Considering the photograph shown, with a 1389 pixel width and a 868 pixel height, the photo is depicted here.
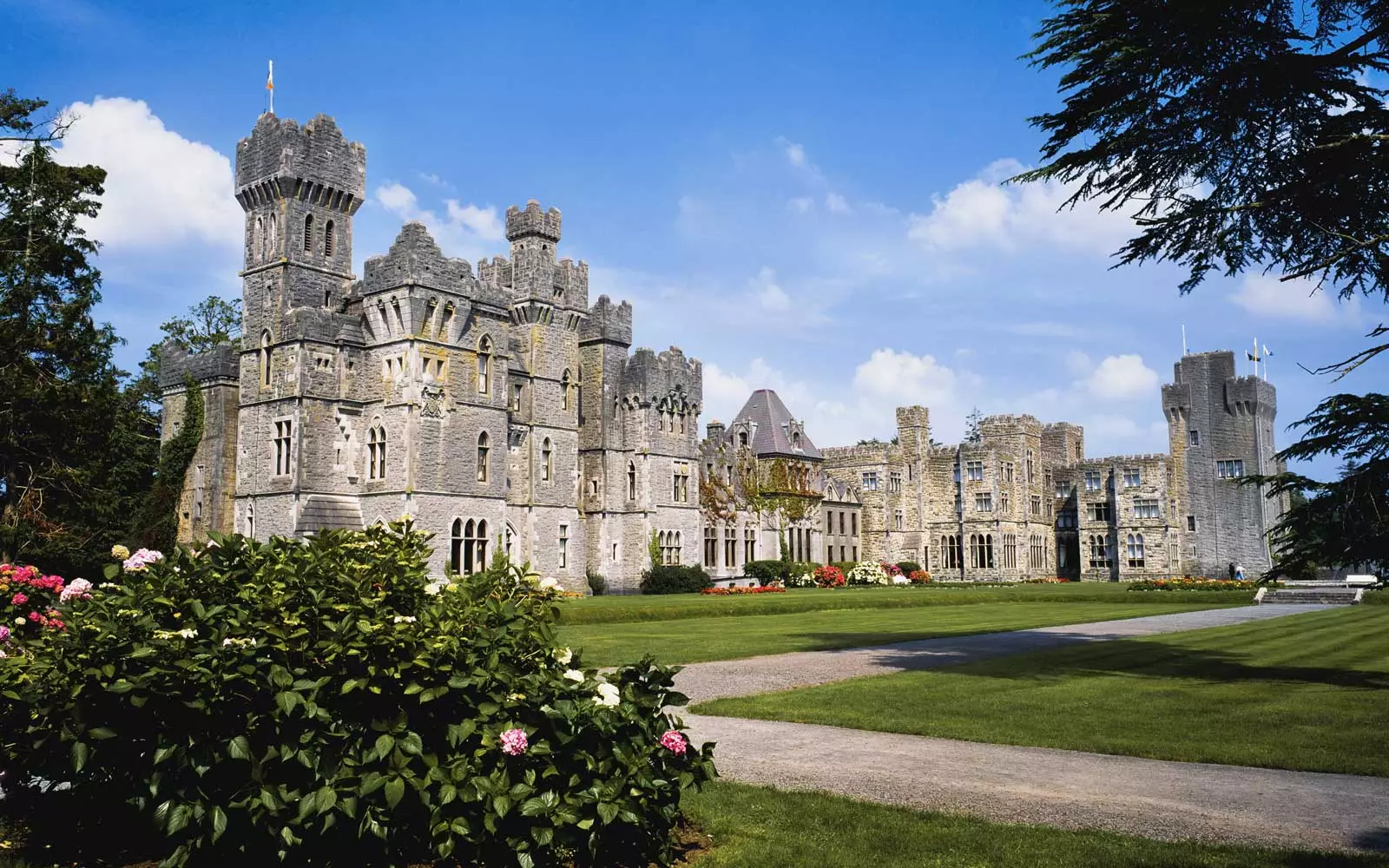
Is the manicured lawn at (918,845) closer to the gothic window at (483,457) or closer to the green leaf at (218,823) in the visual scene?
the green leaf at (218,823)

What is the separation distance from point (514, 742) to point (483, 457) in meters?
33.4

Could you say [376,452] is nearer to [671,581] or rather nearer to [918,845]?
[671,581]

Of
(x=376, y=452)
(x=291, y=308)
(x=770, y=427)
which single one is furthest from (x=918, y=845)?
(x=770, y=427)

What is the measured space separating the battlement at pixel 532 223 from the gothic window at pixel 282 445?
1357cm

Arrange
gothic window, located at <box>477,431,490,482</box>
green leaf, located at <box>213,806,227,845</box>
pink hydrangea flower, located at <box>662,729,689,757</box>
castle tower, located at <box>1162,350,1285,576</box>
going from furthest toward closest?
castle tower, located at <box>1162,350,1285,576</box> → gothic window, located at <box>477,431,490,482</box> → pink hydrangea flower, located at <box>662,729,689,757</box> → green leaf, located at <box>213,806,227,845</box>

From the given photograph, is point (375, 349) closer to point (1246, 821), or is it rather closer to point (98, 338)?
point (98, 338)

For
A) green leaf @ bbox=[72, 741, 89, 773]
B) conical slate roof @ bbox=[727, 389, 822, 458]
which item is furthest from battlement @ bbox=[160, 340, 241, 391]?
green leaf @ bbox=[72, 741, 89, 773]

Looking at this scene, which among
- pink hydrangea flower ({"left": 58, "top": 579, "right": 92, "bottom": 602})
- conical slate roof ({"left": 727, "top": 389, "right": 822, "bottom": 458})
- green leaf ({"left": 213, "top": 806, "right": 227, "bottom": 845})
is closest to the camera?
green leaf ({"left": 213, "top": 806, "right": 227, "bottom": 845})

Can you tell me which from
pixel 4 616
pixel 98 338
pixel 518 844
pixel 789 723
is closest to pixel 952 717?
pixel 789 723

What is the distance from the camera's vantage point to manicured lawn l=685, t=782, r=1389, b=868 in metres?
6.66

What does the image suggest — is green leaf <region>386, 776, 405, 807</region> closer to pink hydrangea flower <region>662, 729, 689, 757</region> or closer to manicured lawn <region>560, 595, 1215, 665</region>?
pink hydrangea flower <region>662, 729, 689, 757</region>

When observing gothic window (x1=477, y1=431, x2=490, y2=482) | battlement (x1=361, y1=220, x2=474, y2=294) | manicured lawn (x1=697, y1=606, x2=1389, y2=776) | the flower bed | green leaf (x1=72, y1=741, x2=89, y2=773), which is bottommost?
the flower bed

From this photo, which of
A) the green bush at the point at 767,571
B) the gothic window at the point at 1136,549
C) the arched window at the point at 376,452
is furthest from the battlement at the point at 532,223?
the gothic window at the point at 1136,549

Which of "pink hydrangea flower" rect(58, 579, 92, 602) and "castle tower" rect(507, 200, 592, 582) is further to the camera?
"castle tower" rect(507, 200, 592, 582)
